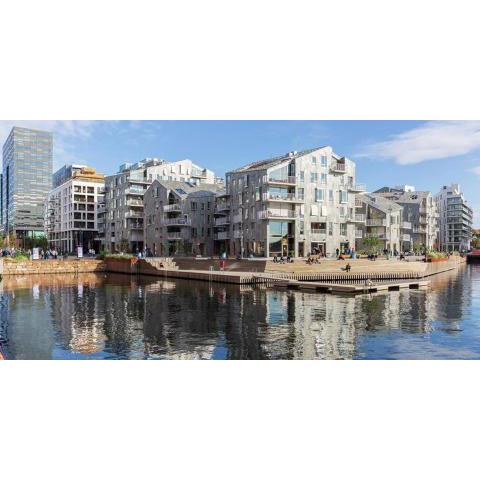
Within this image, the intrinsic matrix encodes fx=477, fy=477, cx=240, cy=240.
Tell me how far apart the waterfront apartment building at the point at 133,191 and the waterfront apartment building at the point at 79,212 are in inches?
907

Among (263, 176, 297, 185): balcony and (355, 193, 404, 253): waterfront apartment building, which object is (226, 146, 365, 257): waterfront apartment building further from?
(355, 193, 404, 253): waterfront apartment building

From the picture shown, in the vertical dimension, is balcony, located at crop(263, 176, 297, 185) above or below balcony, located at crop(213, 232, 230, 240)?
above

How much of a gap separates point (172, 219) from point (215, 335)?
64.4 m

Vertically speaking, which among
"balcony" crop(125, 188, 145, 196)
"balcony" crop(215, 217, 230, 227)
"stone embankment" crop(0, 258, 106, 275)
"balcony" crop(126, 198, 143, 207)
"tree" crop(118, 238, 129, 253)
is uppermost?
"balcony" crop(125, 188, 145, 196)

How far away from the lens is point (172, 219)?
88.2 m

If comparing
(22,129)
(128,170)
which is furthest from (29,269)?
(22,129)

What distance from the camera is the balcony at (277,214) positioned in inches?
2670

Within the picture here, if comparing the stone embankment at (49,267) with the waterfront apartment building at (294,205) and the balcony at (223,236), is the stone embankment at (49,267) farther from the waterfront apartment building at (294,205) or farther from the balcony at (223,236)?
the waterfront apartment building at (294,205)

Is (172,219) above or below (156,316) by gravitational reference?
above

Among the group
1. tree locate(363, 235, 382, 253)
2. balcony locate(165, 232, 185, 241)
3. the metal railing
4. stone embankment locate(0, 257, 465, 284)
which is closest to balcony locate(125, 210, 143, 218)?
balcony locate(165, 232, 185, 241)

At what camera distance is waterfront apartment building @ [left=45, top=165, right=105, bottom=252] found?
133 meters

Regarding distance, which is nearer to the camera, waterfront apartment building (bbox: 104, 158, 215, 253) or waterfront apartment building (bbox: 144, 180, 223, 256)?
waterfront apartment building (bbox: 144, 180, 223, 256)

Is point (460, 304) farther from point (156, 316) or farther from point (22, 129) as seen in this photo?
point (22, 129)

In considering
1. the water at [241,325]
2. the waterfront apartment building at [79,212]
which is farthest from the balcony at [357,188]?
the waterfront apartment building at [79,212]
